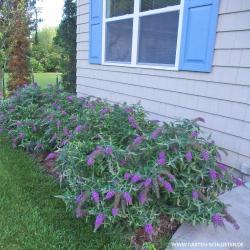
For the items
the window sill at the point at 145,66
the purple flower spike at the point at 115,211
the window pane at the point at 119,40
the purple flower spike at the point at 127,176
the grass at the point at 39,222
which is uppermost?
the window pane at the point at 119,40

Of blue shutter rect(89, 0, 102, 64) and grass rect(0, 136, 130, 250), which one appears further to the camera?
blue shutter rect(89, 0, 102, 64)

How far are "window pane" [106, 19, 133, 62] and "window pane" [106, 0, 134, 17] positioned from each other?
13 cm

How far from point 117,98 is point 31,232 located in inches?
121

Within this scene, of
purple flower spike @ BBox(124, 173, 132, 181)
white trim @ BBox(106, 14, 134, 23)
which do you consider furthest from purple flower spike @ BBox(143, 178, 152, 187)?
white trim @ BBox(106, 14, 134, 23)

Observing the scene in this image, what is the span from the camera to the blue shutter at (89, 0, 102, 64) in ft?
17.5

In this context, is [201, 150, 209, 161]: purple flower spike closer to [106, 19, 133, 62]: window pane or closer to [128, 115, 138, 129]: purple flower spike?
[128, 115, 138, 129]: purple flower spike

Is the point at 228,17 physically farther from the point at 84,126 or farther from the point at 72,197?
the point at 72,197

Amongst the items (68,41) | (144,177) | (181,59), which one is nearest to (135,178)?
(144,177)

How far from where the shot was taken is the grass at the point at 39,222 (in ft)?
7.79

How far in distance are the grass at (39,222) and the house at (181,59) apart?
1711 mm

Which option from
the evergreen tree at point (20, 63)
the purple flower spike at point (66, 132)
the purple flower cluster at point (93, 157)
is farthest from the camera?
the evergreen tree at point (20, 63)

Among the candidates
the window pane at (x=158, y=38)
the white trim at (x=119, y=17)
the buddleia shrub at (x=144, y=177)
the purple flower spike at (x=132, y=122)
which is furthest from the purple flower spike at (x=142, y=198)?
the white trim at (x=119, y=17)

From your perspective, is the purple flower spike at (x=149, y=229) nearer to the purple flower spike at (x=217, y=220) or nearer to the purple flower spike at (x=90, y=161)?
the purple flower spike at (x=217, y=220)

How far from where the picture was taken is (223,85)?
3404mm
